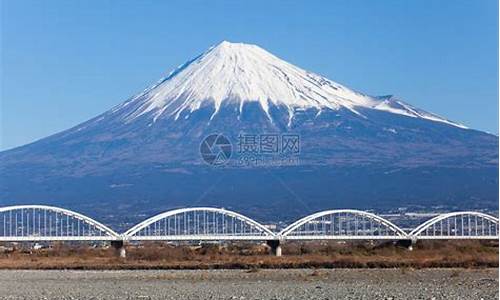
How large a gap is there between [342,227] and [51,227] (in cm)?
1867

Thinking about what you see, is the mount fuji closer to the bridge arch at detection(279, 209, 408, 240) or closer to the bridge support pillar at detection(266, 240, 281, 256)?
the bridge arch at detection(279, 209, 408, 240)

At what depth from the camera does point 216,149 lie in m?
139

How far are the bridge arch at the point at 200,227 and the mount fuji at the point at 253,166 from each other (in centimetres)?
1601

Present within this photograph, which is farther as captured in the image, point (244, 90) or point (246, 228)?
point (244, 90)

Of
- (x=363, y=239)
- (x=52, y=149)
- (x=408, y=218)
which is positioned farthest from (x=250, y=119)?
(x=363, y=239)

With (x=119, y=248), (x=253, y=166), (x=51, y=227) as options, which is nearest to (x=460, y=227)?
(x=119, y=248)

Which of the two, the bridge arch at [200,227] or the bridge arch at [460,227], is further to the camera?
the bridge arch at [460,227]

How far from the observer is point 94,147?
413 ft

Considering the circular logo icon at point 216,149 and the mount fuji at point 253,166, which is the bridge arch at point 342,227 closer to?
the mount fuji at point 253,166

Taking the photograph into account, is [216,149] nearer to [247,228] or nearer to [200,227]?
[200,227]

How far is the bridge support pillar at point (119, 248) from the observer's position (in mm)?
56434

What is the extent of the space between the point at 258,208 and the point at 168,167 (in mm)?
18174

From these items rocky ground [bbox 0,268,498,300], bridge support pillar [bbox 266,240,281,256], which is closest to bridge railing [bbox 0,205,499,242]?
bridge support pillar [bbox 266,240,281,256]

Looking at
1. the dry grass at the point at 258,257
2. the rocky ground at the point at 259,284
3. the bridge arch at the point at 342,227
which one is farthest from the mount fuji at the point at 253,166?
the rocky ground at the point at 259,284
